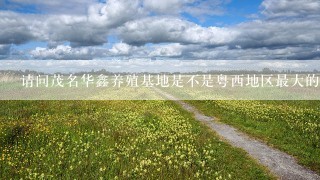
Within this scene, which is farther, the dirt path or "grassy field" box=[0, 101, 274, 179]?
the dirt path

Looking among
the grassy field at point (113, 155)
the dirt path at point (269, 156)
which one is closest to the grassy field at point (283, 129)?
the dirt path at point (269, 156)

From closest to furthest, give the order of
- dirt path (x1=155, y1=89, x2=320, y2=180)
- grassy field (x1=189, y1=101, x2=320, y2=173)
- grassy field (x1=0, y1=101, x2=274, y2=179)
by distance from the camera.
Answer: grassy field (x1=0, y1=101, x2=274, y2=179)
dirt path (x1=155, y1=89, x2=320, y2=180)
grassy field (x1=189, y1=101, x2=320, y2=173)

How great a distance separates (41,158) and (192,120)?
1356 centimetres

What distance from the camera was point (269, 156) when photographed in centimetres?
1512

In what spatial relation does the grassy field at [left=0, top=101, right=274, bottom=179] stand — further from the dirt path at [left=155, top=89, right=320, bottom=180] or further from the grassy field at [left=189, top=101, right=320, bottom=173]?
the grassy field at [left=189, top=101, right=320, bottom=173]

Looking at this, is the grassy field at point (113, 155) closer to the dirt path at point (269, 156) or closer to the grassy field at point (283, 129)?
the dirt path at point (269, 156)

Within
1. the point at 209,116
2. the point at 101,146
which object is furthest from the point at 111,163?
the point at 209,116

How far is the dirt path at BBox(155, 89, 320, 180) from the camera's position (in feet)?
41.6

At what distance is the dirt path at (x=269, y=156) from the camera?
12672 millimetres

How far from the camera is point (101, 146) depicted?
14930 mm

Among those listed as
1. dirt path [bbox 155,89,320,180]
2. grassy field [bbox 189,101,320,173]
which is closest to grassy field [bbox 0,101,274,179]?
dirt path [bbox 155,89,320,180]

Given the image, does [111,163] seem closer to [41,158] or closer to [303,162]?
[41,158]

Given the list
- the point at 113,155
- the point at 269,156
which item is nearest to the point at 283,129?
the point at 269,156

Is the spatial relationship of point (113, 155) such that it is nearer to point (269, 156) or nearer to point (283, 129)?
point (269, 156)
